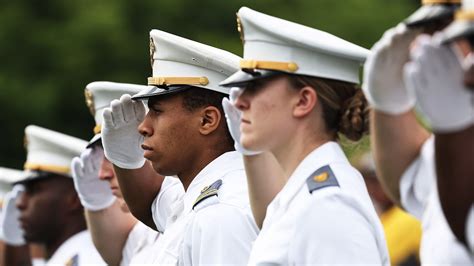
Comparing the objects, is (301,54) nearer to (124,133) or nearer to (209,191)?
(209,191)

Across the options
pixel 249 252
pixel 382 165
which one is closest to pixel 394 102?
pixel 382 165

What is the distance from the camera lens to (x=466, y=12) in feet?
12.8

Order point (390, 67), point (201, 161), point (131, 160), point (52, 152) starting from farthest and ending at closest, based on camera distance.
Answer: point (52, 152)
point (131, 160)
point (201, 161)
point (390, 67)

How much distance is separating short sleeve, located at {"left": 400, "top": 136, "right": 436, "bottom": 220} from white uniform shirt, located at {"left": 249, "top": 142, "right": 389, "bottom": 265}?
1.21 feet

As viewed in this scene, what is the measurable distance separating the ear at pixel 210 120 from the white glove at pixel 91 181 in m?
1.69

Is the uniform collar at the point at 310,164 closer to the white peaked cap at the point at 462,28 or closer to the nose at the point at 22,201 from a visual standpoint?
the white peaked cap at the point at 462,28

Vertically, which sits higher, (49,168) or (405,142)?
(405,142)

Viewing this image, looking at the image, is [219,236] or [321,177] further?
[219,236]

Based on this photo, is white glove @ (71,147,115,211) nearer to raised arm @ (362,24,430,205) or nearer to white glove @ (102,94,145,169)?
white glove @ (102,94,145,169)

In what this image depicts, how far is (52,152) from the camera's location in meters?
9.62

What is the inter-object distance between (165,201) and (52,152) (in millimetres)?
2702

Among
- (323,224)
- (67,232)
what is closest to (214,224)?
(323,224)

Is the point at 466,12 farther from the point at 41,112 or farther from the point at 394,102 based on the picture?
the point at 41,112

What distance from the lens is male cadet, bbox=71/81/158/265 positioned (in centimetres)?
782
